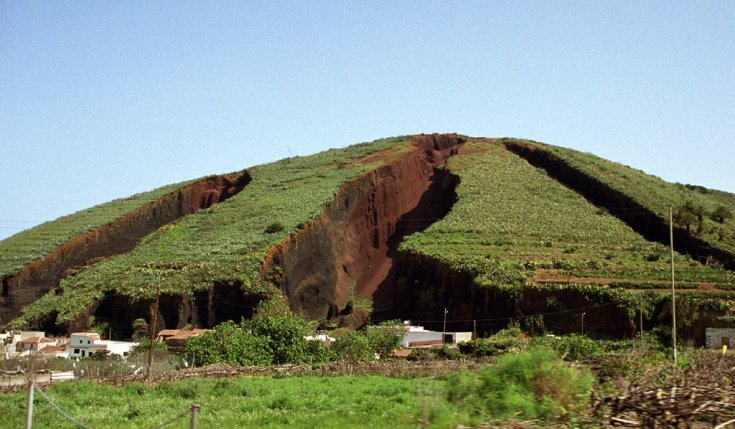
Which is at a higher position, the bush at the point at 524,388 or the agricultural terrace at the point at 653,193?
the agricultural terrace at the point at 653,193

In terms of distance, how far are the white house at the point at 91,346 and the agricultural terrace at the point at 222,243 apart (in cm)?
402

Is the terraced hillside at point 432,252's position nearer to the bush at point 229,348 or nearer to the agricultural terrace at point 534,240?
the agricultural terrace at point 534,240

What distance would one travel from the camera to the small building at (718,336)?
38266mm

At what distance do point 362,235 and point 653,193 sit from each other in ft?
87.1

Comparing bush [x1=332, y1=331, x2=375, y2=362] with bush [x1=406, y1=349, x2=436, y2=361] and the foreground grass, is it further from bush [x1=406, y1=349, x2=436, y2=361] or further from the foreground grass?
the foreground grass

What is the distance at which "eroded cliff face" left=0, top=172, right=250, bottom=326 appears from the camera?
204 feet

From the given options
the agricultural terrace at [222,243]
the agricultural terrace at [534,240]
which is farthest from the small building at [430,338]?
the agricultural terrace at [222,243]

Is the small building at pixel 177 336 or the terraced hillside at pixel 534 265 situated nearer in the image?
the terraced hillside at pixel 534 265

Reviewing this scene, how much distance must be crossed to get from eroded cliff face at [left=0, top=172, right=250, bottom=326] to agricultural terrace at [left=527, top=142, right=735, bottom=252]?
36.3 meters

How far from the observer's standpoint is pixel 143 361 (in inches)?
1465

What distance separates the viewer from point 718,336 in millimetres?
38688

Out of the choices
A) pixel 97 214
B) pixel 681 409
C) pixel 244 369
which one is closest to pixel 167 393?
pixel 244 369

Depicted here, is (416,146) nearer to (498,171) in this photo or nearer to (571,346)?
(498,171)

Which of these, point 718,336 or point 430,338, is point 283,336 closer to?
point 430,338
